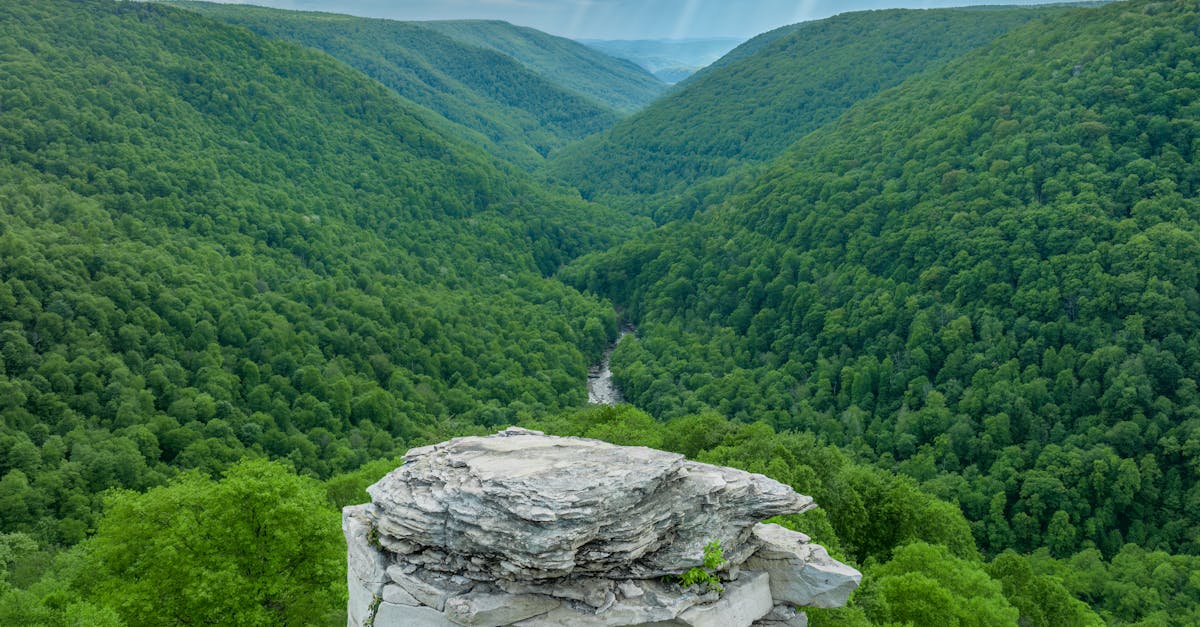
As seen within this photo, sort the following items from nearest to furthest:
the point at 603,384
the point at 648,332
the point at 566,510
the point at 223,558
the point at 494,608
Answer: the point at 566,510
the point at 494,608
the point at 223,558
the point at 603,384
the point at 648,332

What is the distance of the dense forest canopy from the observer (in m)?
47.9

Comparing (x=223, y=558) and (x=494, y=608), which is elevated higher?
(x=494, y=608)

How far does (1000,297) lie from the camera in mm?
101062

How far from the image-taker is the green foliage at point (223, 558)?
3409cm

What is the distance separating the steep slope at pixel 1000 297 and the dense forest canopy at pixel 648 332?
0.50 m

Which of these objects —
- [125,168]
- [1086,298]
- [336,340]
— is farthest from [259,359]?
[1086,298]

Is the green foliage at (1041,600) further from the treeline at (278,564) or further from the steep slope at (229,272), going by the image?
the steep slope at (229,272)

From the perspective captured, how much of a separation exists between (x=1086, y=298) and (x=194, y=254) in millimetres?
117146

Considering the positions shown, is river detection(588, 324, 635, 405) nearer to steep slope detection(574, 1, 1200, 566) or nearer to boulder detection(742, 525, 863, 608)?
steep slope detection(574, 1, 1200, 566)

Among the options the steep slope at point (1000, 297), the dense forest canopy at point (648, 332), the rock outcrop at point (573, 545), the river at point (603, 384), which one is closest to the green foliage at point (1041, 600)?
the dense forest canopy at point (648, 332)

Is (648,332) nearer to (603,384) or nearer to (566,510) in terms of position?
(603,384)

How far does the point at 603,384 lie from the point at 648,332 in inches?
655

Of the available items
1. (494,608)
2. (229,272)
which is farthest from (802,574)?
(229,272)

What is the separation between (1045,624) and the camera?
47.0m
